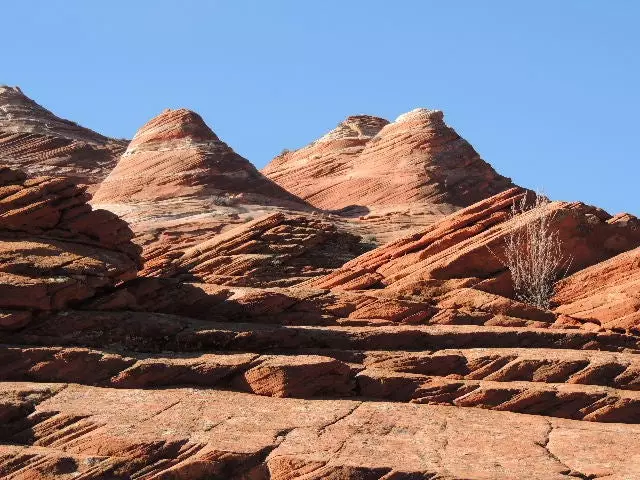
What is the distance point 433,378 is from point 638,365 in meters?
4.51

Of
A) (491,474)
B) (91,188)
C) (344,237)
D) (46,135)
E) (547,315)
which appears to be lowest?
(491,474)

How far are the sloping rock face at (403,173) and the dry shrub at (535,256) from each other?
52.6 feet

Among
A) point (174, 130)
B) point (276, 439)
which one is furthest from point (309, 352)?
point (174, 130)

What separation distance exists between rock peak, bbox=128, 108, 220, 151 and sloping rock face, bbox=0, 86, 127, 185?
5.79 metres

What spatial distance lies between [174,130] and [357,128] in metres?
19.0

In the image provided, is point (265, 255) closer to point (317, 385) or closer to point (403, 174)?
point (317, 385)

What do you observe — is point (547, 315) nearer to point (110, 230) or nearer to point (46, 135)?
point (110, 230)

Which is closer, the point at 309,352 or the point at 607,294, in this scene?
the point at 309,352

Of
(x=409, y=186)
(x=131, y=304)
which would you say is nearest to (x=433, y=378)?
(x=131, y=304)

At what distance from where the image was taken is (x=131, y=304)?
2264 centimetres

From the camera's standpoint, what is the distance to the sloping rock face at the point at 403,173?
46.2 metres

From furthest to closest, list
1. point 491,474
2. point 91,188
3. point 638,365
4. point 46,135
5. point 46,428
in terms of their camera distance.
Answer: point 46,135, point 91,188, point 638,365, point 46,428, point 491,474

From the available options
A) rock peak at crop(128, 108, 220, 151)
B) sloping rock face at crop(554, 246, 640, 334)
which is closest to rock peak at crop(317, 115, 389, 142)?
rock peak at crop(128, 108, 220, 151)

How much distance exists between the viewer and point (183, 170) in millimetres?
39938
